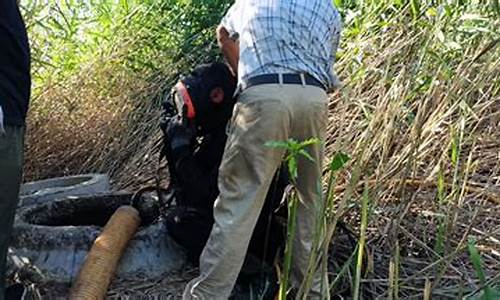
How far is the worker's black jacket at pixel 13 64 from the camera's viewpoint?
218 cm

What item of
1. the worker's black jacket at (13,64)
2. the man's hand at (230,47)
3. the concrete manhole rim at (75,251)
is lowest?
the concrete manhole rim at (75,251)

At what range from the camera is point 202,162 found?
317 centimetres

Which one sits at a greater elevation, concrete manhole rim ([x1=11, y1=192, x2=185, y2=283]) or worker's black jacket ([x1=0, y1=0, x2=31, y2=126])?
worker's black jacket ([x1=0, y1=0, x2=31, y2=126])

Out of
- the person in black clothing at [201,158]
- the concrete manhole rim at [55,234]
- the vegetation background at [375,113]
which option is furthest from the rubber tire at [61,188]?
the person in black clothing at [201,158]

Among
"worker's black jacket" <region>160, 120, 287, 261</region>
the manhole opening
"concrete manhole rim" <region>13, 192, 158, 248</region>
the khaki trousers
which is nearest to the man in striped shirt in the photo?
the khaki trousers

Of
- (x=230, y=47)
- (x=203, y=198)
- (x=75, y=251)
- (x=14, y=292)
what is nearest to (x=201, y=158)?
(x=203, y=198)

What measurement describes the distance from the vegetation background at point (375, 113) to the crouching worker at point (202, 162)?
14.1 inches

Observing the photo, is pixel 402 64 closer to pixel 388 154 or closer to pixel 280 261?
pixel 388 154

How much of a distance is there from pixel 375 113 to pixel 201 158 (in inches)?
29.3

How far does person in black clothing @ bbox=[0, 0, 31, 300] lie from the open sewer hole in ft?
4.68

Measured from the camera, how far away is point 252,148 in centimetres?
268

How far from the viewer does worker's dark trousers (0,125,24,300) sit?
221 cm

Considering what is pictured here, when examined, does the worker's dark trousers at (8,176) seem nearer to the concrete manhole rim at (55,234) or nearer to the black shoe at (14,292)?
the black shoe at (14,292)

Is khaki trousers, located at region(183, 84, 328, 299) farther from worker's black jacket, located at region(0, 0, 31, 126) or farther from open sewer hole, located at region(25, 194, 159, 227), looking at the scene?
open sewer hole, located at region(25, 194, 159, 227)
